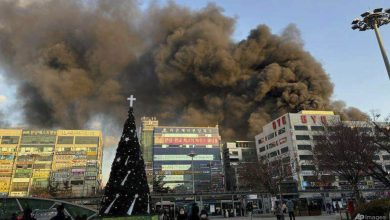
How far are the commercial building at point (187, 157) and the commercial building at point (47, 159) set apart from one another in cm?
1781

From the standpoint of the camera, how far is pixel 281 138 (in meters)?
79.8

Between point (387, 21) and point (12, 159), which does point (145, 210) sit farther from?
point (12, 159)

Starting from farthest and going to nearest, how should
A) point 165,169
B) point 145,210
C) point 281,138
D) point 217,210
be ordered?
point 165,169 < point 281,138 < point 217,210 < point 145,210

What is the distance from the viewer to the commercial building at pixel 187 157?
86.4 metres

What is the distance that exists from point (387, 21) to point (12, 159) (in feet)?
306

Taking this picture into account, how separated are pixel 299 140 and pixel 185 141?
31601 millimetres

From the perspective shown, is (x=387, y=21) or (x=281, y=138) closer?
(x=387, y=21)

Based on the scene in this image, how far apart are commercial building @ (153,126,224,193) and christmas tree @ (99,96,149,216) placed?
240ft

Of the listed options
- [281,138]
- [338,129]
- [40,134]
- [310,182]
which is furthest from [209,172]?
[338,129]

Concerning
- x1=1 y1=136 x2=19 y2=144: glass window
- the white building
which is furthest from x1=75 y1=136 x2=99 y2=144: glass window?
the white building

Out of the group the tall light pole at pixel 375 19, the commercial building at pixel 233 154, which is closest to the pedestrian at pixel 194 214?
the tall light pole at pixel 375 19

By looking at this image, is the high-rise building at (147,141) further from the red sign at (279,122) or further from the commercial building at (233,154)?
the red sign at (279,122)

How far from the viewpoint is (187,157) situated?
90000mm

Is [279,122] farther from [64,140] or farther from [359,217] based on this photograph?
[359,217]
